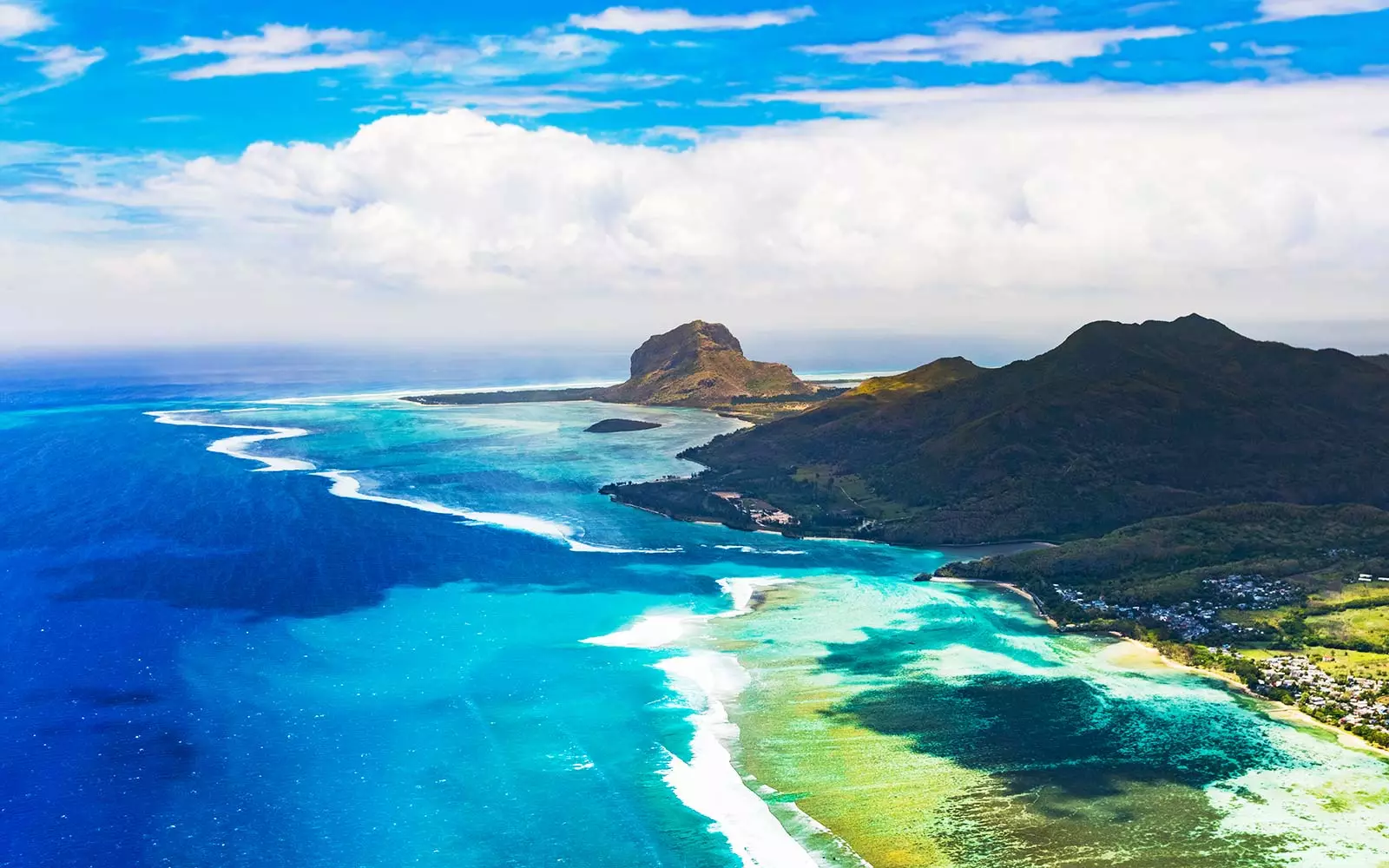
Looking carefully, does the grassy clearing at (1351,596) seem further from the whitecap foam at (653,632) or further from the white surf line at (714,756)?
the whitecap foam at (653,632)

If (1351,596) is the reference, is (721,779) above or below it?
below

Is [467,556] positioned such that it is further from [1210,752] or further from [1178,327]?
[1178,327]

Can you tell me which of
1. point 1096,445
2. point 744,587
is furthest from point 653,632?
point 1096,445

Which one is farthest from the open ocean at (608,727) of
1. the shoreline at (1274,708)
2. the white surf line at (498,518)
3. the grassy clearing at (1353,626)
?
the grassy clearing at (1353,626)

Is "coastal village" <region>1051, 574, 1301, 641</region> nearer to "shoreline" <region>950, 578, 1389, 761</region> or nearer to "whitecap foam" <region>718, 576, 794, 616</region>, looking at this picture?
"shoreline" <region>950, 578, 1389, 761</region>

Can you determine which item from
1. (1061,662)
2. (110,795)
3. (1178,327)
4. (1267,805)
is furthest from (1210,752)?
(1178,327)

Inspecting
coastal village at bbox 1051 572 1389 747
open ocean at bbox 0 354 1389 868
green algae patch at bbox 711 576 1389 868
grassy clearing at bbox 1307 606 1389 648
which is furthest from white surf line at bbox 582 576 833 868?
grassy clearing at bbox 1307 606 1389 648

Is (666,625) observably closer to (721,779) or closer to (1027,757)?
(721,779)
